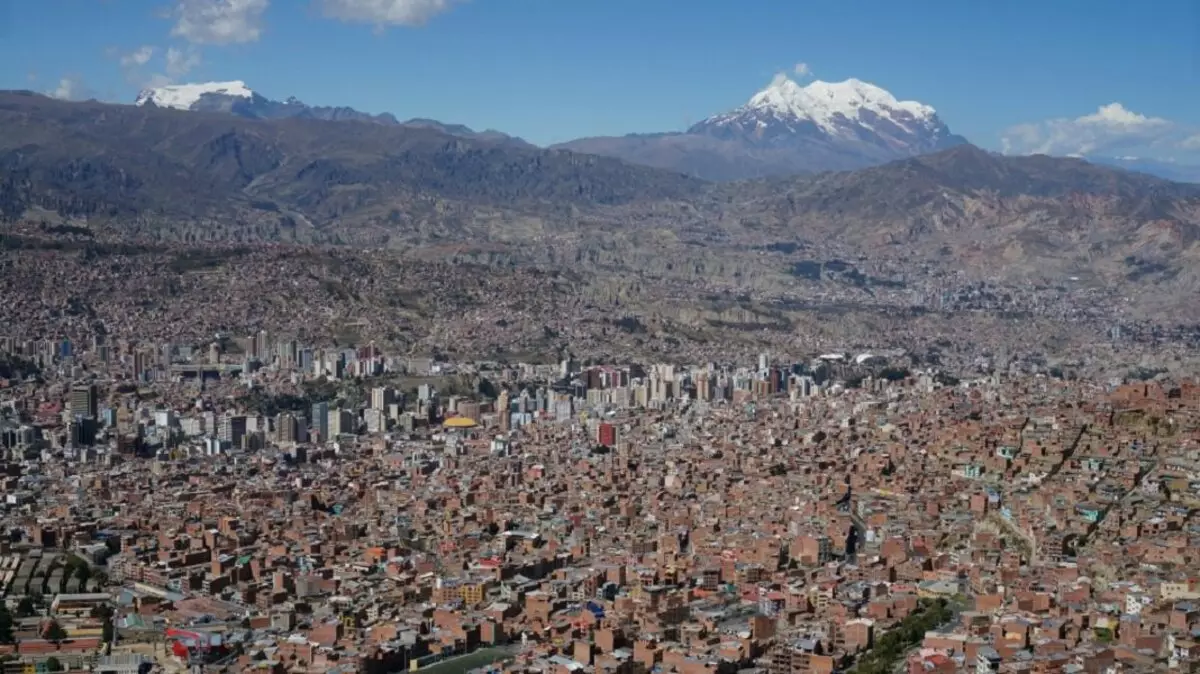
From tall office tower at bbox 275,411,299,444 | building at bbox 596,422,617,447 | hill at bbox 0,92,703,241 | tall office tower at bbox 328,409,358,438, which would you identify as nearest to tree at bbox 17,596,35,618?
tall office tower at bbox 275,411,299,444

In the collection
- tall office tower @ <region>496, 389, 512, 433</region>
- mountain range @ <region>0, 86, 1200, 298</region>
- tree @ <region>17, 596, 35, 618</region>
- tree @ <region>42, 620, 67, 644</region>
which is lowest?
tree @ <region>17, 596, 35, 618</region>

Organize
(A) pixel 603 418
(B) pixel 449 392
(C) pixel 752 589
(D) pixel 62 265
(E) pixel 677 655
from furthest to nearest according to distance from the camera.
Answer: (D) pixel 62 265 → (B) pixel 449 392 → (A) pixel 603 418 → (C) pixel 752 589 → (E) pixel 677 655

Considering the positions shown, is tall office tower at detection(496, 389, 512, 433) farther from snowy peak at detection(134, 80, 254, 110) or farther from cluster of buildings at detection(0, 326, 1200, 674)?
snowy peak at detection(134, 80, 254, 110)

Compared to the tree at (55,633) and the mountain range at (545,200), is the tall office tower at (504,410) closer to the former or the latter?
the tree at (55,633)

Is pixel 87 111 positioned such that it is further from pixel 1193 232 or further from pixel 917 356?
pixel 917 356

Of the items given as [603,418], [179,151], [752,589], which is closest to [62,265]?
[603,418]
